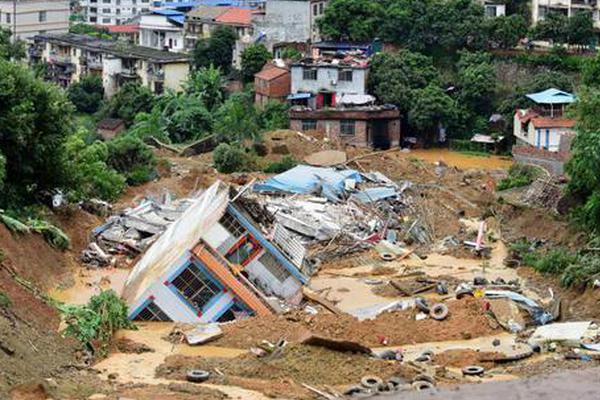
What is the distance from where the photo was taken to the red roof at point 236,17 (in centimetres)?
5359

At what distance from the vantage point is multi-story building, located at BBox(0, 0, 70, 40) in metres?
62.7

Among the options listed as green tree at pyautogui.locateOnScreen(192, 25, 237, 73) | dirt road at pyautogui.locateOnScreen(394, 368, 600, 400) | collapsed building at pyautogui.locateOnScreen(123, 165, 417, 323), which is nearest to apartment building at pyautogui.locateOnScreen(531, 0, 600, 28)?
green tree at pyautogui.locateOnScreen(192, 25, 237, 73)

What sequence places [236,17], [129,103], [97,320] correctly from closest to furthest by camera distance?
[97,320]
[129,103]
[236,17]

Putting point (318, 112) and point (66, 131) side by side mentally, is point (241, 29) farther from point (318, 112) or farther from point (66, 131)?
point (66, 131)

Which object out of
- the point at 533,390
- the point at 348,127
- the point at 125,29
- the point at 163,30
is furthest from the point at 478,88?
the point at 533,390

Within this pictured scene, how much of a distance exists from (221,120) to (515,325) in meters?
23.0

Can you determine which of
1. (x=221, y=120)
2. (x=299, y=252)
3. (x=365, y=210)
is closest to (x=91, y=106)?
(x=221, y=120)

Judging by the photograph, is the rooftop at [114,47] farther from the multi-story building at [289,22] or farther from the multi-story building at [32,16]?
the multi-story building at [289,22]

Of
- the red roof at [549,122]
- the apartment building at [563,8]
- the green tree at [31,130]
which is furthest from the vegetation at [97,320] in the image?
the apartment building at [563,8]

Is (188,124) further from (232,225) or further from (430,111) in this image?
(232,225)

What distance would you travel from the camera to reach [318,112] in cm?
4306

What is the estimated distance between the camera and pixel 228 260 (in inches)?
831

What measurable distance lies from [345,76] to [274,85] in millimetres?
2583

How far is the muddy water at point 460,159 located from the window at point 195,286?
20830 millimetres
